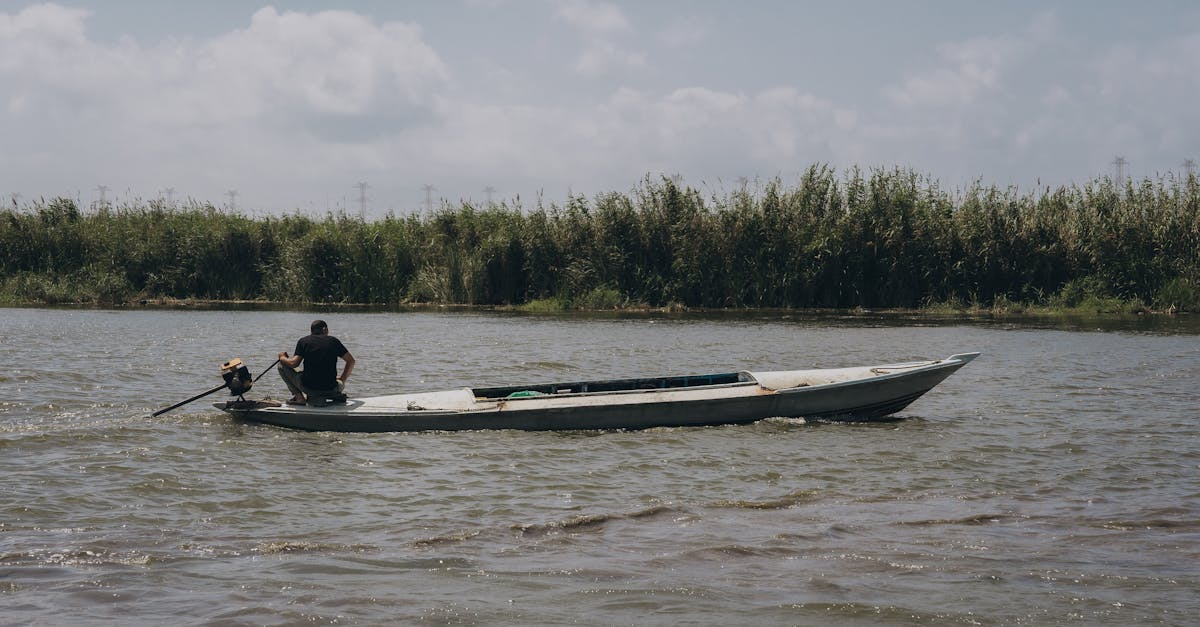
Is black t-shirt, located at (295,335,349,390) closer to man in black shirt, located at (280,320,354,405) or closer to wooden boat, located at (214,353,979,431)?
man in black shirt, located at (280,320,354,405)

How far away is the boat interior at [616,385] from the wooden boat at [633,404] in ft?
0.05

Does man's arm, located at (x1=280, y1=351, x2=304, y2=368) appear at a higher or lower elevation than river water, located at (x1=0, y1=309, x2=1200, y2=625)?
higher

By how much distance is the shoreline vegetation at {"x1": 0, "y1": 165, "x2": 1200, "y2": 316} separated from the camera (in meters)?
35.0

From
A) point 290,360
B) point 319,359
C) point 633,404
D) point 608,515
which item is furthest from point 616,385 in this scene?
point 608,515

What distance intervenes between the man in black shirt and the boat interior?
6.09 feet

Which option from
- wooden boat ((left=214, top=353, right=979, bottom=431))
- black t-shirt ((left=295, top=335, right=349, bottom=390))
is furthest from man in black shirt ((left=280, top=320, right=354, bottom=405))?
wooden boat ((left=214, top=353, right=979, bottom=431))

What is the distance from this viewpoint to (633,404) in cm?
1373

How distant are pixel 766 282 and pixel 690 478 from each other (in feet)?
86.7

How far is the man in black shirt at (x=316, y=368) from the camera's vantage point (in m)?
13.8

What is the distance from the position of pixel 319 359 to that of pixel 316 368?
13cm

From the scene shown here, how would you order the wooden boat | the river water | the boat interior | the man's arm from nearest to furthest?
the river water < the wooden boat < the man's arm < the boat interior

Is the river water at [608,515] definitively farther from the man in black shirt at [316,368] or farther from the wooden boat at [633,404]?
the man in black shirt at [316,368]

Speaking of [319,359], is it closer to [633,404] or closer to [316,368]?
[316,368]

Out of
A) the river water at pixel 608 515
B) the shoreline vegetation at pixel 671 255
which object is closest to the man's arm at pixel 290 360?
the river water at pixel 608 515
